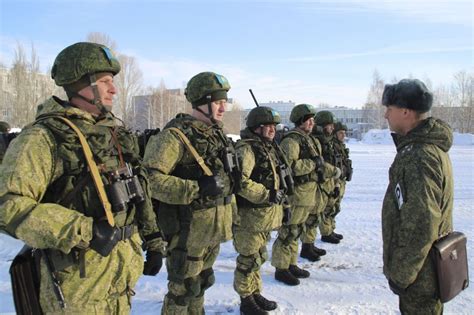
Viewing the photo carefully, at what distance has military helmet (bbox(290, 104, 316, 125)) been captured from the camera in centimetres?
590

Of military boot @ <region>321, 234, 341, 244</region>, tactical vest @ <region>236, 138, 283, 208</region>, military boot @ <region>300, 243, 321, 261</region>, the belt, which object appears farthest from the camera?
military boot @ <region>321, 234, 341, 244</region>

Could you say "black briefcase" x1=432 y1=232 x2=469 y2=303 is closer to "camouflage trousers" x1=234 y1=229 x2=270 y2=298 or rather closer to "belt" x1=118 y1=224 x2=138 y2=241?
"belt" x1=118 y1=224 x2=138 y2=241

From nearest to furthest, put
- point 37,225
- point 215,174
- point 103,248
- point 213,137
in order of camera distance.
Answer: point 37,225 < point 103,248 < point 215,174 < point 213,137

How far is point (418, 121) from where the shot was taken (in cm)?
260

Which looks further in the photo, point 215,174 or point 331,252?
point 331,252

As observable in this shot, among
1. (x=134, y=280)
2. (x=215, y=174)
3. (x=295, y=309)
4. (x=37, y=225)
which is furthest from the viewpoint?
(x=295, y=309)

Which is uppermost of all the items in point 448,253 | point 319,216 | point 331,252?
point 448,253

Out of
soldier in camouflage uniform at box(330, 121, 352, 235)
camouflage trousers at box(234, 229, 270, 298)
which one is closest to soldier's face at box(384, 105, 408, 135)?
camouflage trousers at box(234, 229, 270, 298)

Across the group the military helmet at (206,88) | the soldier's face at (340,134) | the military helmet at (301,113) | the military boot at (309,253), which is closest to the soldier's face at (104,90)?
the military helmet at (206,88)

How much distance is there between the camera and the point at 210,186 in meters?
3.09

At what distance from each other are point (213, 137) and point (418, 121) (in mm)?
1742

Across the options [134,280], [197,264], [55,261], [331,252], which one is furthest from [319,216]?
[55,261]

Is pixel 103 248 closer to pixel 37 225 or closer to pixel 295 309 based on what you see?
pixel 37 225

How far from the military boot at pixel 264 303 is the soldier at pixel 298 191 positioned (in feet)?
2.44
